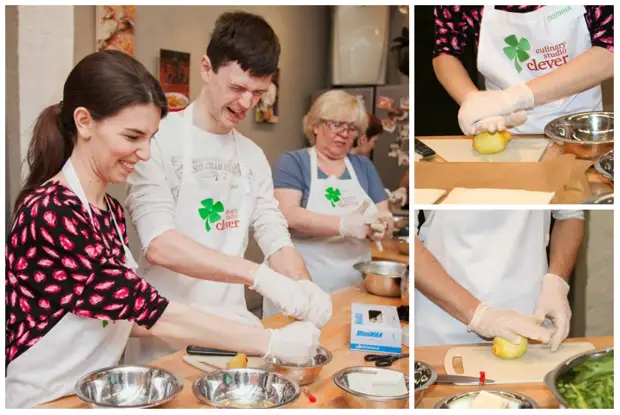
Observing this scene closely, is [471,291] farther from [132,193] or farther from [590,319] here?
[132,193]

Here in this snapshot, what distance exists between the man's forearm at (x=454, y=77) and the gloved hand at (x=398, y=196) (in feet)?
1.21

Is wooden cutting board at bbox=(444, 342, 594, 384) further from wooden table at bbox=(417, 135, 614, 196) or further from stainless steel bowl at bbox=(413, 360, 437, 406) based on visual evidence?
wooden table at bbox=(417, 135, 614, 196)

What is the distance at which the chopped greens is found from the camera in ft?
4.67

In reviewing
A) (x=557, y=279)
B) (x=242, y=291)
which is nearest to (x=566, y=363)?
(x=557, y=279)

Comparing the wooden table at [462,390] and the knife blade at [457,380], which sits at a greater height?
the knife blade at [457,380]

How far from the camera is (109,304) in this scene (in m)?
1.46

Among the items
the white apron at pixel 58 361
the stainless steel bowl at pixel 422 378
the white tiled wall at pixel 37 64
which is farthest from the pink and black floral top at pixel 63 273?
the stainless steel bowl at pixel 422 378

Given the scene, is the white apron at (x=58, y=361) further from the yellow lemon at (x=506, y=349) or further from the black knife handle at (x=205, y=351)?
the yellow lemon at (x=506, y=349)

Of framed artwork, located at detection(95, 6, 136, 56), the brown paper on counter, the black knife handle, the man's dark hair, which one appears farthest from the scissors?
framed artwork, located at detection(95, 6, 136, 56)

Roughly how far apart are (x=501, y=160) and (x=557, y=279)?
43 cm

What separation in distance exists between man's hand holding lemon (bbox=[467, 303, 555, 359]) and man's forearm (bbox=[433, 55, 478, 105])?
23.2 inches

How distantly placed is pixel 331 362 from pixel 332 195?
64 centimetres

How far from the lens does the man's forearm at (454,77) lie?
1.82 m
